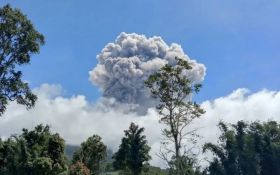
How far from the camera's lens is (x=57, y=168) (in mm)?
62781

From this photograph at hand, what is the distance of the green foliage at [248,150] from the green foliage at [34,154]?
4283cm

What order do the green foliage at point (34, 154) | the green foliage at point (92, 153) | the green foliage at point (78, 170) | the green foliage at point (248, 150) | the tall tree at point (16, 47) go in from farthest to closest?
1. the green foliage at point (248, 150)
2. the green foliage at point (92, 153)
3. the green foliage at point (78, 170)
4. the green foliage at point (34, 154)
5. the tall tree at point (16, 47)

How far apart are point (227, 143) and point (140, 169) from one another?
28.9 meters

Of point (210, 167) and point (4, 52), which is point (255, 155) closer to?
point (210, 167)

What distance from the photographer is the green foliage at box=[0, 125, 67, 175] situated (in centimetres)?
6300

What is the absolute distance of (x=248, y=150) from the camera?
9762 cm

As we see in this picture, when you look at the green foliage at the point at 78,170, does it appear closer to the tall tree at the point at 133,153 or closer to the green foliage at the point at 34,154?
the green foliage at the point at 34,154

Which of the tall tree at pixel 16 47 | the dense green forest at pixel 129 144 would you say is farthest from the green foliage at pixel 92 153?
the tall tree at pixel 16 47

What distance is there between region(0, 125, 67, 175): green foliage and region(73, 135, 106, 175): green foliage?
11092mm

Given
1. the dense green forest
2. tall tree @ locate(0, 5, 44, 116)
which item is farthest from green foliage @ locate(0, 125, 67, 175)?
tall tree @ locate(0, 5, 44, 116)

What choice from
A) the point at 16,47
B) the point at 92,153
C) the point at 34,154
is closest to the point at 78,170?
the point at 34,154

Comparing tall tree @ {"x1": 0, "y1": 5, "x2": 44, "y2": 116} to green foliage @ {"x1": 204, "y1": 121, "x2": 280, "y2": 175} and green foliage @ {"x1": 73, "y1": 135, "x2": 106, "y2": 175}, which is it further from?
green foliage @ {"x1": 204, "y1": 121, "x2": 280, "y2": 175}

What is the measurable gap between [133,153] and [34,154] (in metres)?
20.1

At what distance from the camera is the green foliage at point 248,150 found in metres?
96.1
